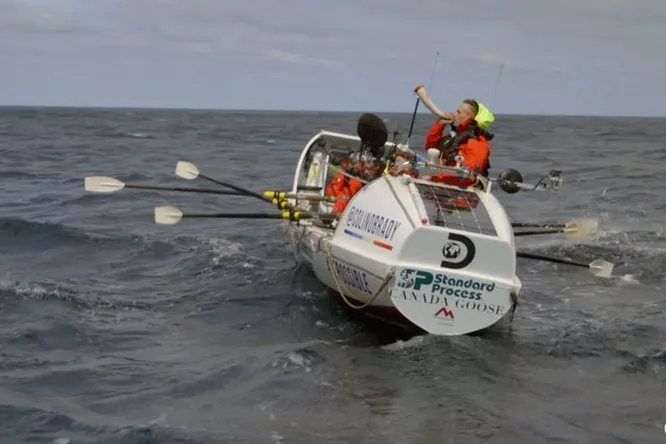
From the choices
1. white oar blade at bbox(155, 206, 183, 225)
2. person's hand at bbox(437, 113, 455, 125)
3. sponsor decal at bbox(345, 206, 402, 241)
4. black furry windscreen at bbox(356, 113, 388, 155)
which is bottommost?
white oar blade at bbox(155, 206, 183, 225)

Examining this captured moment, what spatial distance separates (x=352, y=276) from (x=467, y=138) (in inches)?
115

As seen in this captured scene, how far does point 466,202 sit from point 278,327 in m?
3.11

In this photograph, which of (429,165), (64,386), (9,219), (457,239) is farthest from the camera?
(9,219)

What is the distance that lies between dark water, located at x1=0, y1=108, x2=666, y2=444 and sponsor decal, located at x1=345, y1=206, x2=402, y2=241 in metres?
1.40

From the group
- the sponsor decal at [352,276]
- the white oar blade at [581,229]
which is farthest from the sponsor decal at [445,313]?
the white oar blade at [581,229]

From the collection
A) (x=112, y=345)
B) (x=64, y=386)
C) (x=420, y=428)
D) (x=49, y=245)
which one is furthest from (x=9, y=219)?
(x=420, y=428)

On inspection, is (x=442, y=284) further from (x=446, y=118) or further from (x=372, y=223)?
(x=446, y=118)

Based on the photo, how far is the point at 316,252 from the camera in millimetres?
11594

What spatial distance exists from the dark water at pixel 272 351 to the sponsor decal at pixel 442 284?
0.76 metres

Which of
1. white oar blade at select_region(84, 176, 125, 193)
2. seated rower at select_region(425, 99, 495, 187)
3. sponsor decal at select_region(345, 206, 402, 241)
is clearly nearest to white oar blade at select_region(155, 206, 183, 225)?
white oar blade at select_region(84, 176, 125, 193)

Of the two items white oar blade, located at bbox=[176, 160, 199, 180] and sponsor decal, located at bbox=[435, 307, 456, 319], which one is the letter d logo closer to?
sponsor decal, located at bbox=[435, 307, 456, 319]

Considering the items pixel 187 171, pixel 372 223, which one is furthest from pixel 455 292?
pixel 187 171

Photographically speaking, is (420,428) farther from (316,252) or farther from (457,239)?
(316,252)

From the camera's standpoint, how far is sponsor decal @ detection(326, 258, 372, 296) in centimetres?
1010
